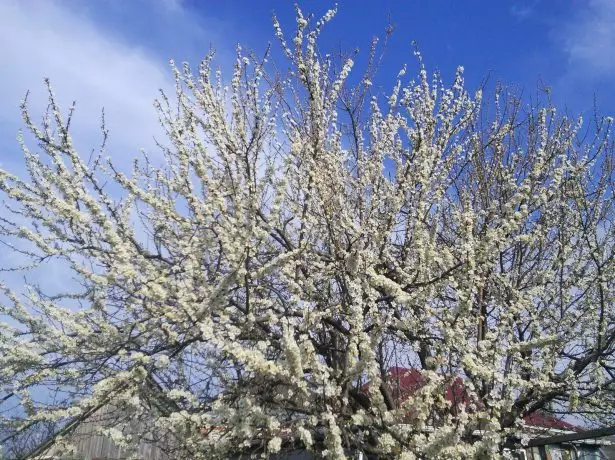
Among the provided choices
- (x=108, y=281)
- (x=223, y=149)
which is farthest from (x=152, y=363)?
(x=223, y=149)

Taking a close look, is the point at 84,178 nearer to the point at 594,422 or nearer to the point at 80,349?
the point at 80,349

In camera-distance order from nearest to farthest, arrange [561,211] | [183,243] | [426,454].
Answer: [426,454]
[183,243]
[561,211]

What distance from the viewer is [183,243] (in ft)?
13.6

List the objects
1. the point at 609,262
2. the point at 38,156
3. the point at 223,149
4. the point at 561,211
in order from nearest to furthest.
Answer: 1. the point at 38,156
2. the point at 223,149
3. the point at 609,262
4. the point at 561,211

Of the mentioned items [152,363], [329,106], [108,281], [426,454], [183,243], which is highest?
[329,106]

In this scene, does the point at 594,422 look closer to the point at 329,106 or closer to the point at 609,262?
the point at 609,262

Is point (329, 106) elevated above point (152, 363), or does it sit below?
above

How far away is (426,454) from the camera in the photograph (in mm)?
3703

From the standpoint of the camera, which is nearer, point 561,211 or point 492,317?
point 492,317

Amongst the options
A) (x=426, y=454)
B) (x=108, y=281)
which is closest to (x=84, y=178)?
(x=108, y=281)

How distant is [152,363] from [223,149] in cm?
207

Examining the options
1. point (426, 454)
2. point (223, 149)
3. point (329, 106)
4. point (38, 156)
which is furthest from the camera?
point (329, 106)

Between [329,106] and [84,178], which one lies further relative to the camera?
[329,106]

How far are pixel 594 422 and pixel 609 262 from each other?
1.99 meters
